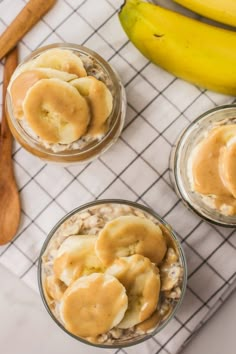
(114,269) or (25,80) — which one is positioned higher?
(25,80)

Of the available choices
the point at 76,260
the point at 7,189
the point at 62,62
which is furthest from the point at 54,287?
the point at 62,62

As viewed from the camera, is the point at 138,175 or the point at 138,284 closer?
the point at 138,284

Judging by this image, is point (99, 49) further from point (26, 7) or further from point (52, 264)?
point (52, 264)

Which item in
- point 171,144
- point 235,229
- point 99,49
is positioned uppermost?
point 99,49

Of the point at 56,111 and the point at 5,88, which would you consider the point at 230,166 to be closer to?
the point at 56,111

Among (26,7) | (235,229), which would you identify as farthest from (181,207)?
(26,7)

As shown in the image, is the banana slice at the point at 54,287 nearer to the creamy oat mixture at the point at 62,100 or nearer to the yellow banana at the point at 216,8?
the creamy oat mixture at the point at 62,100

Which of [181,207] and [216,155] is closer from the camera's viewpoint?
[216,155]
